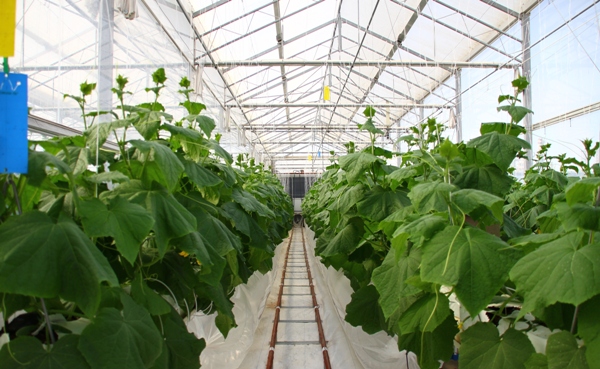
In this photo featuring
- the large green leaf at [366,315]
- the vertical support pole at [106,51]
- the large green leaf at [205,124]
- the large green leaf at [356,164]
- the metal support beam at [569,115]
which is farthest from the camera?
the metal support beam at [569,115]

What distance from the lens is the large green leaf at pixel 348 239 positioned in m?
2.49

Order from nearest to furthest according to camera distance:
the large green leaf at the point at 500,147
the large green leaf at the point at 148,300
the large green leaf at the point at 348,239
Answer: the large green leaf at the point at 148,300 < the large green leaf at the point at 500,147 < the large green leaf at the point at 348,239

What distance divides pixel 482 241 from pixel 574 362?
35cm

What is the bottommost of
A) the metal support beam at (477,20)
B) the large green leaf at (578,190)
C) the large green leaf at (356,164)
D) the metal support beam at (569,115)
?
the large green leaf at (578,190)

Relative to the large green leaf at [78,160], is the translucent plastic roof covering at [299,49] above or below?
above

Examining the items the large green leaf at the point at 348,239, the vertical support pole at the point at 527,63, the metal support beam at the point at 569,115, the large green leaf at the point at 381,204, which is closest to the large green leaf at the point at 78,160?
the large green leaf at the point at 381,204

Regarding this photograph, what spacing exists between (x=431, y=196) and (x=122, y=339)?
103 centimetres

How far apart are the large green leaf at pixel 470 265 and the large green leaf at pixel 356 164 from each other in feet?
3.21

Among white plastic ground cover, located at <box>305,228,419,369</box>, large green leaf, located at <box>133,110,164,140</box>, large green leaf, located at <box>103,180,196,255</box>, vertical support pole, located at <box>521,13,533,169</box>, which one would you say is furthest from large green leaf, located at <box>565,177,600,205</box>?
vertical support pole, located at <box>521,13,533,169</box>

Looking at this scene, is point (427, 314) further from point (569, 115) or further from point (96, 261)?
point (569, 115)

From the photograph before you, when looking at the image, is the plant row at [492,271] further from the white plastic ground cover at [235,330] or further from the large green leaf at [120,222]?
the white plastic ground cover at [235,330]

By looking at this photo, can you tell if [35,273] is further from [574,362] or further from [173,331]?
[574,362]

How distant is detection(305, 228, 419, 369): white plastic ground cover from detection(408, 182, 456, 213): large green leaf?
124cm

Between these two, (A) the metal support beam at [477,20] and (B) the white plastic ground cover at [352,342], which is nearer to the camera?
(B) the white plastic ground cover at [352,342]
